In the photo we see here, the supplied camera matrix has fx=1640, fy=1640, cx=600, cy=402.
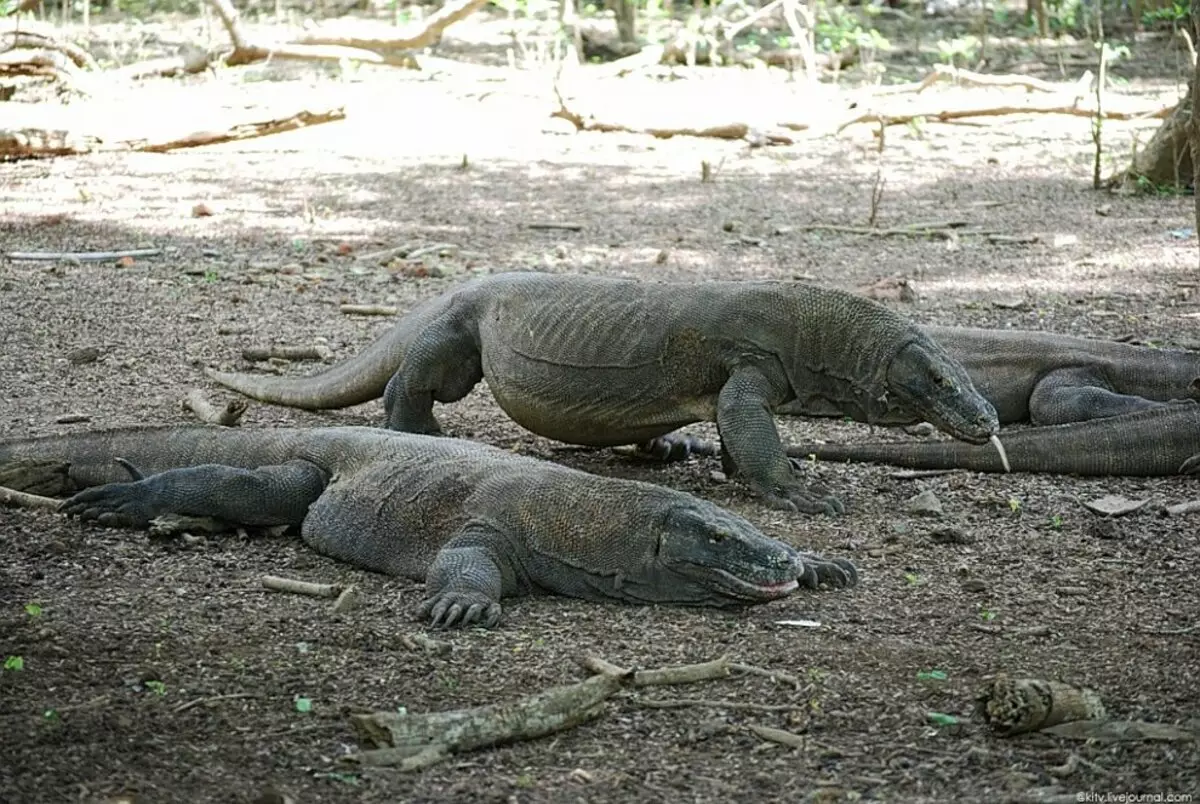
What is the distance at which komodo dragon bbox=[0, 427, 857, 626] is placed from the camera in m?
4.19

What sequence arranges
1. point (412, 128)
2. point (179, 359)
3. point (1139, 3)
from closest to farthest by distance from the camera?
point (179, 359), point (412, 128), point (1139, 3)

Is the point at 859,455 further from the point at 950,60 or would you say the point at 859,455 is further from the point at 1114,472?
the point at 950,60

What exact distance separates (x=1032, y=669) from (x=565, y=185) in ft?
27.5

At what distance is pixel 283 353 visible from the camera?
718cm

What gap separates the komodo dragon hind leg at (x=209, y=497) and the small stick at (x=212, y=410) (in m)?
0.91

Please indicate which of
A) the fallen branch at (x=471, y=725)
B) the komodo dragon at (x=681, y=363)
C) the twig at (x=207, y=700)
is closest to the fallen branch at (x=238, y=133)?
the komodo dragon at (x=681, y=363)

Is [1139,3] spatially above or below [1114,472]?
above

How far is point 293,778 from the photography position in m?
3.15

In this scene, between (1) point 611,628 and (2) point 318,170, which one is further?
(2) point 318,170

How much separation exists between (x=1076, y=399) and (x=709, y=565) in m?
2.90

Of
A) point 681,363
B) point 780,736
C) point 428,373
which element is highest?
point 681,363

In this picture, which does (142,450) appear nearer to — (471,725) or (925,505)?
(471,725)

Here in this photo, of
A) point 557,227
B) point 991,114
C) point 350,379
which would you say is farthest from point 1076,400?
point 991,114

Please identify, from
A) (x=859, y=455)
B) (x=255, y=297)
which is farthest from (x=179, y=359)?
(x=859, y=455)
